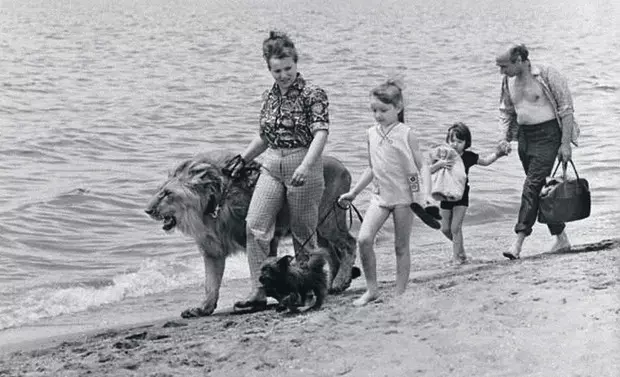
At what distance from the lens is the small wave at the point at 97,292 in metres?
8.90

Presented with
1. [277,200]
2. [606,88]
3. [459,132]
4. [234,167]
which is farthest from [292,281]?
[606,88]

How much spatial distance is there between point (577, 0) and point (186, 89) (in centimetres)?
6713

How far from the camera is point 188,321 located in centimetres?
773

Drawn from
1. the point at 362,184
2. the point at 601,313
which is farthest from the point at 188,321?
the point at 601,313

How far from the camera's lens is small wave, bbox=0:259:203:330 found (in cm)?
890

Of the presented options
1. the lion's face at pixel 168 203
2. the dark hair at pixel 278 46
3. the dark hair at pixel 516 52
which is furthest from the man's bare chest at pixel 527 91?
the lion's face at pixel 168 203

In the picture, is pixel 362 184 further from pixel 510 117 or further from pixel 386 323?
pixel 510 117

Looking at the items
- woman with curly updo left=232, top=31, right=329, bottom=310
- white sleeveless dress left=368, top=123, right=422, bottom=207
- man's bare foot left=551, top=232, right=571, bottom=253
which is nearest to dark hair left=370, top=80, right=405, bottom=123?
white sleeveless dress left=368, top=123, right=422, bottom=207

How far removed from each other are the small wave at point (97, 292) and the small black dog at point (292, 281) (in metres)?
Answer: 2.44

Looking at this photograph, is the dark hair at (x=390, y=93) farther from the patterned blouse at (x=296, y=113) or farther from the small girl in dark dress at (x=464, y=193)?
the small girl in dark dress at (x=464, y=193)

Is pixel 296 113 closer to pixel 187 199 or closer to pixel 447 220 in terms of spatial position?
pixel 187 199

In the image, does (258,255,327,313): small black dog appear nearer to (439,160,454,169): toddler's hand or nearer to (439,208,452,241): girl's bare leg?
(439,160,454,169): toddler's hand

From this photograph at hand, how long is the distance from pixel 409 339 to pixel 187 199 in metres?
2.43

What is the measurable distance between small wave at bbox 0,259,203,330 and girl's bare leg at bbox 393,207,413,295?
299 cm
